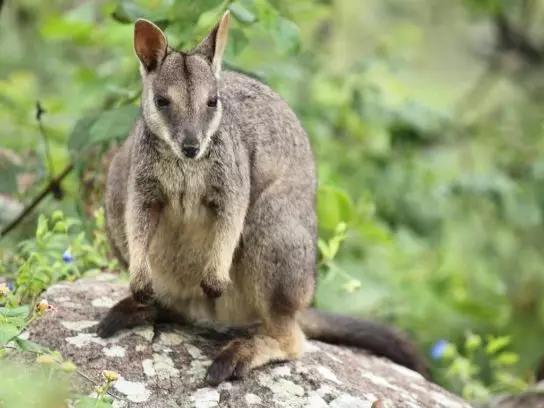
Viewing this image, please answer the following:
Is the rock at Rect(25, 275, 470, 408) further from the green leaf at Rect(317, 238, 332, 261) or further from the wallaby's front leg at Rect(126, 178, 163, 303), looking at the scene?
the green leaf at Rect(317, 238, 332, 261)

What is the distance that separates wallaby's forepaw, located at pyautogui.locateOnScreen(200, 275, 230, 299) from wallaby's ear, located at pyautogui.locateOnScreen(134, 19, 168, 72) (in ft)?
Answer: 3.17

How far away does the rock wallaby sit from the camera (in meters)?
4.19

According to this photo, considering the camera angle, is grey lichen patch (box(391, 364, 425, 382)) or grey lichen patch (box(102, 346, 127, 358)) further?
grey lichen patch (box(391, 364, 425, 382))

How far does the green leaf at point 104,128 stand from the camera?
5047 millimetres

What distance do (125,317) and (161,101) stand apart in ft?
→ 3.38

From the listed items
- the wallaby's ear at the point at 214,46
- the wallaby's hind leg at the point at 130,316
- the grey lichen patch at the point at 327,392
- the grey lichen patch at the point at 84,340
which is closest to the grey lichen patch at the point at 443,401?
the grey lichen patch at the point at 327,392

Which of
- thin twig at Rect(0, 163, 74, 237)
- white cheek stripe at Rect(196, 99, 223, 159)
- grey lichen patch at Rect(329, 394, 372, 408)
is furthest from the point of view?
thin twig at Rect(0, 163, 74, 237)

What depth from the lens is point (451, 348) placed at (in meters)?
6.03

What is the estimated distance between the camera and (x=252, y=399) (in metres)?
4.18

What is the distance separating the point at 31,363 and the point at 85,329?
54 centimetres

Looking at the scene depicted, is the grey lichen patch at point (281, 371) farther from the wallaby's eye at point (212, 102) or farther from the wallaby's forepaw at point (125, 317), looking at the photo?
the wallaby's eye at point (212, 102)

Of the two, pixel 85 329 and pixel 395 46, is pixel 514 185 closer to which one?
pixel 395 46

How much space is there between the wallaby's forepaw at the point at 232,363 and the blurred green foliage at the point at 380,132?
1052 millimetres

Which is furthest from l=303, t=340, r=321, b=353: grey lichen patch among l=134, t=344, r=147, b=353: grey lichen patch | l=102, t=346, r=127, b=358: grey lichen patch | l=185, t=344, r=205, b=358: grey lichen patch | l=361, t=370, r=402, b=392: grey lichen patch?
l=102, t=346, r=127, b=358: grey lichen patch
